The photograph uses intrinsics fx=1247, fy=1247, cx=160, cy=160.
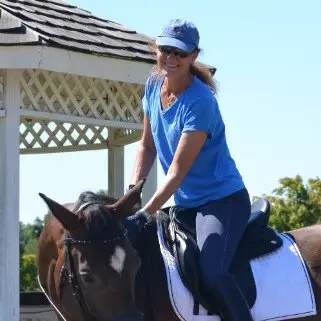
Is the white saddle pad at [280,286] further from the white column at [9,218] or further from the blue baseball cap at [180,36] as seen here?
the white column at [9,218]

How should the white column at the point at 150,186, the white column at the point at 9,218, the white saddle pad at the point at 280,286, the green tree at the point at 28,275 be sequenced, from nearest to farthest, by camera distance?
the white saddle pad at the point at 280,286 → the white column at the point at 9,218 → the white column at the point at 150,186 → the green tree at the point at 28,275

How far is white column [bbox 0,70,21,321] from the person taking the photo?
31.6ft

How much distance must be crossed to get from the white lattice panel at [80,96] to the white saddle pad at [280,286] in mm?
4046

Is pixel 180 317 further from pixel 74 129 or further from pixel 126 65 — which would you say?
pixel 74 129

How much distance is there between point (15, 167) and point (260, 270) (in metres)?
3.78

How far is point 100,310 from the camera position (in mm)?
5621

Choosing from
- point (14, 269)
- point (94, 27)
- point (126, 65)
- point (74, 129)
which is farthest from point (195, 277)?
point (74, 129)

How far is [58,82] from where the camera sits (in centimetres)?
1082

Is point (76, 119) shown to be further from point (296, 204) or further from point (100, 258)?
point (296, 204)

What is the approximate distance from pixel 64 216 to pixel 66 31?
16.1 ft

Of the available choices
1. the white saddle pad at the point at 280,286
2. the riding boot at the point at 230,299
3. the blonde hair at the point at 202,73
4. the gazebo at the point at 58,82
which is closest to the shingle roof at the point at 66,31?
the gazebo at the point at 58,82

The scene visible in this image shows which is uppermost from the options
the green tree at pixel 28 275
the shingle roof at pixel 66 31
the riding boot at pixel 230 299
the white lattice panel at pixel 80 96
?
the shingle roof at pixel 66 31

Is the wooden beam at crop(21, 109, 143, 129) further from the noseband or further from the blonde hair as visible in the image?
the noseband

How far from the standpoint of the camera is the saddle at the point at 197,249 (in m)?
6.04
